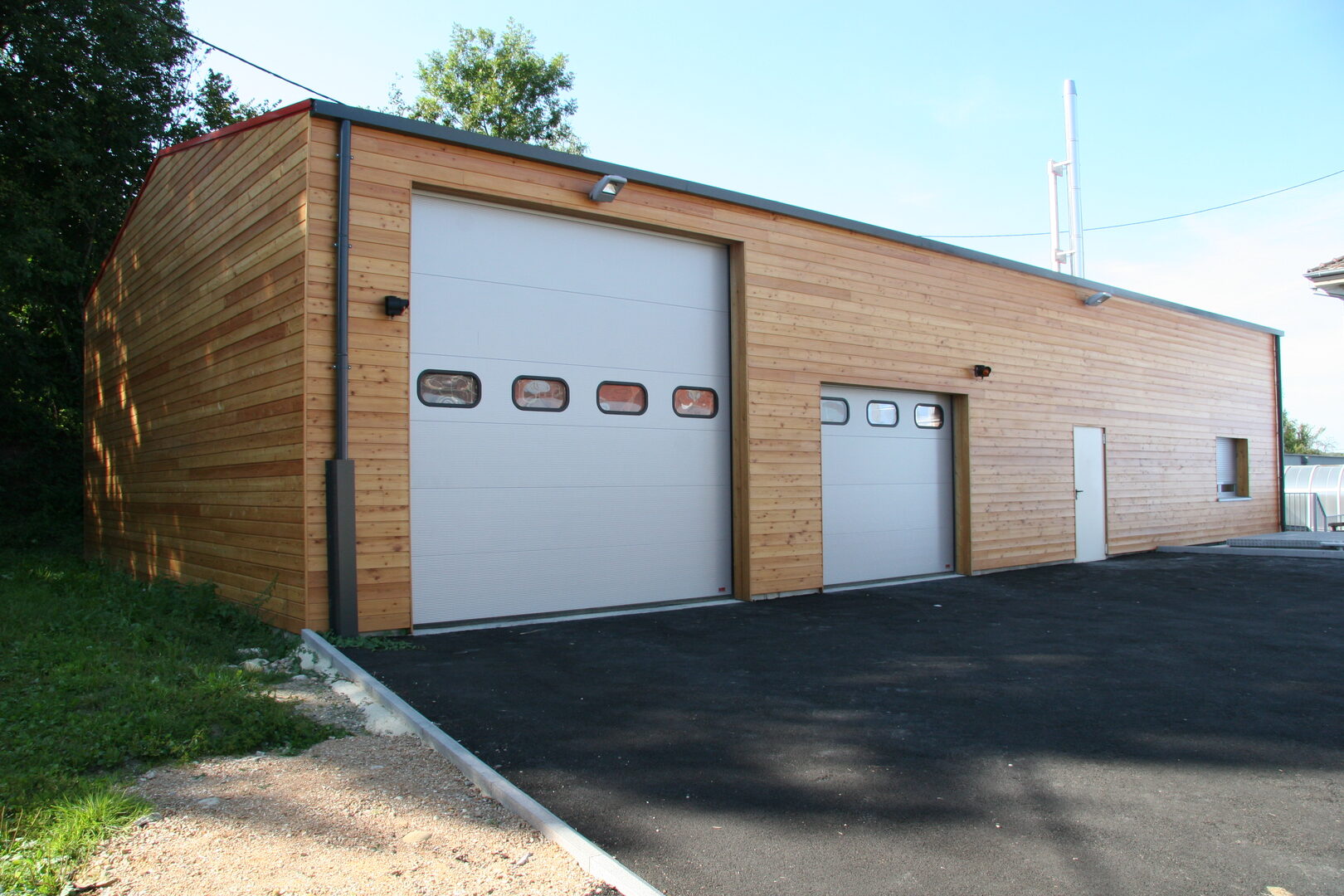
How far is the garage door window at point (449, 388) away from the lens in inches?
272

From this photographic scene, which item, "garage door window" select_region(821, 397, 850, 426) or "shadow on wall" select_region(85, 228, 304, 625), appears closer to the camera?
"shadow on wall" select_region(85, 228, 304, 625)

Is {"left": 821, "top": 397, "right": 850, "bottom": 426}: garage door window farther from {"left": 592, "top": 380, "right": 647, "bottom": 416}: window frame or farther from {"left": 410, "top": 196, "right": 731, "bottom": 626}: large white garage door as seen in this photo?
{"left": 592, "top": 380, "right": 647, "bottom": 416}: window frame

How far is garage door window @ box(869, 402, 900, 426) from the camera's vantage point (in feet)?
32.5

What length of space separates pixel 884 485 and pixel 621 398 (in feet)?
12.3

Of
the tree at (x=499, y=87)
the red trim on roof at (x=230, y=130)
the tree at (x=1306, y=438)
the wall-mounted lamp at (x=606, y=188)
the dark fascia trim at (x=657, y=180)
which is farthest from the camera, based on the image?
the tree at (x=1306, y=438)

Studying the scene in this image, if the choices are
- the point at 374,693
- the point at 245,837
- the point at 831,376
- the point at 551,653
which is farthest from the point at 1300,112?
the point at 245,837

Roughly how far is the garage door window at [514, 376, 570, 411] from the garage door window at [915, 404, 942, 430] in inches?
191

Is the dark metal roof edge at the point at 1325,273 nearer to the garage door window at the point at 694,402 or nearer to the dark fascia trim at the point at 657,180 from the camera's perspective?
the dark fascia trim at the point at 657,180

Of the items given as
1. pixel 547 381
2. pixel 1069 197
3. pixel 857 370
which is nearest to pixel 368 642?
pixel 547 381

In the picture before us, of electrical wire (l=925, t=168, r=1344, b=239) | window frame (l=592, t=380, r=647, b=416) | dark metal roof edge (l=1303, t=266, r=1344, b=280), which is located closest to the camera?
window frame (l=592, t=380, r=647, b=416)

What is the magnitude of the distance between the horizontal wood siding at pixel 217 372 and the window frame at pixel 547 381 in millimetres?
1771

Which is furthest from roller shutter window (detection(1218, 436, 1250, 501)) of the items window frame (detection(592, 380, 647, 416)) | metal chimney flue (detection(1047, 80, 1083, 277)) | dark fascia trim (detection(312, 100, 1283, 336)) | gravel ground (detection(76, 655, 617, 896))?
gravel ground (detection(76, 655, 617, 896))

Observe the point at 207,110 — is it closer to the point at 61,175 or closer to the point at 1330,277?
the point at 61,175

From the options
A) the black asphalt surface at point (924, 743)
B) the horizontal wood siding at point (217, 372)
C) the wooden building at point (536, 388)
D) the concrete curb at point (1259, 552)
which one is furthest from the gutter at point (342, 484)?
the concrete curb at point (1259, 552)
